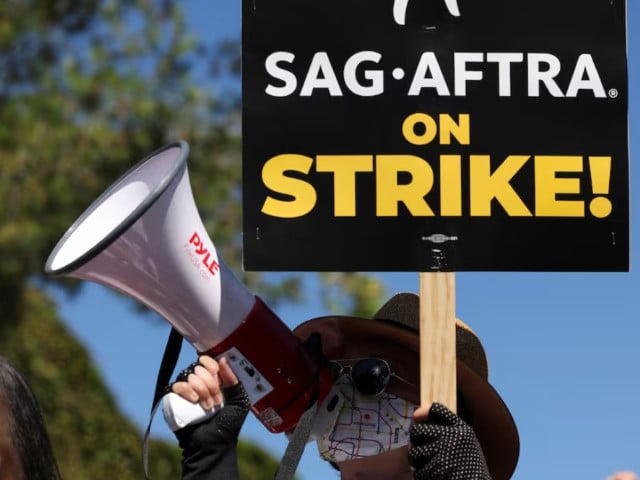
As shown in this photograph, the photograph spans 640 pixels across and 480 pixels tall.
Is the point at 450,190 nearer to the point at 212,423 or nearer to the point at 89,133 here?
the point at 212,423

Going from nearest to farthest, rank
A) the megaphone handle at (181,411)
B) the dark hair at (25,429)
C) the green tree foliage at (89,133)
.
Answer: the dark hair at (25,429) < the megaphone handle at (181,411) < the green tree foliage at (89,133)

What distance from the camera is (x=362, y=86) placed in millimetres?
3785

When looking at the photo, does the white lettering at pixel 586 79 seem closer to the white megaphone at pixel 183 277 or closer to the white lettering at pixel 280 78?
the white lettering at pixel 280 78

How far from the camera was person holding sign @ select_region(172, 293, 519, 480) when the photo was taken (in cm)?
325

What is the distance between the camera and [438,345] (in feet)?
11.7

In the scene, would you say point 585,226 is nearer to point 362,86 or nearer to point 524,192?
point 524,192

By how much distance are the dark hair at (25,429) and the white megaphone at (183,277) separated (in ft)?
1.37

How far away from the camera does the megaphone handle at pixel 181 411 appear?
3350mm

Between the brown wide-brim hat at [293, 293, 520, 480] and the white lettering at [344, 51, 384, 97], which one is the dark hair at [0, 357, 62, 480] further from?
the white lettering at [344, 51, 384, 97]

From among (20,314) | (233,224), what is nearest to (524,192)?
(233,224)

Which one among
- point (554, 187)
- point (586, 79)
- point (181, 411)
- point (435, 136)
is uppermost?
point (586, 79)

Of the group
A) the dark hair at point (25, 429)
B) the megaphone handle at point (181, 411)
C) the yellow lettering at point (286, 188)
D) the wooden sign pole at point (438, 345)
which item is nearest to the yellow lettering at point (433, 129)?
the yellow lettering at point (286, 188)

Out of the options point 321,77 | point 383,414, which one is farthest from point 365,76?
point 383,414

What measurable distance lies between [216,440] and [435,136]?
92 centimetres
